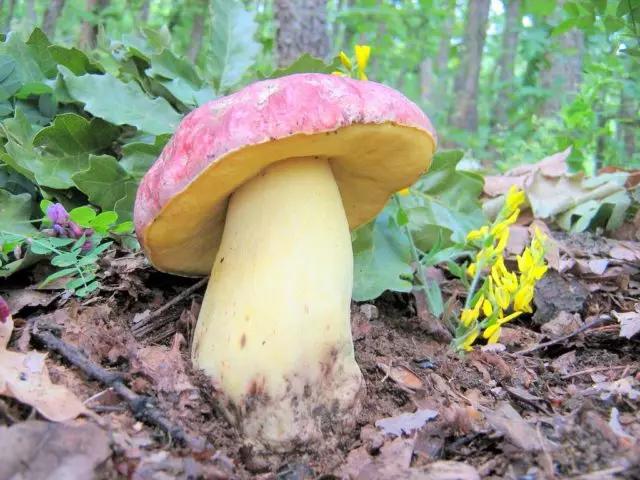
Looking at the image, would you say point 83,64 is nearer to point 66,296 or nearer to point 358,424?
point 66,296

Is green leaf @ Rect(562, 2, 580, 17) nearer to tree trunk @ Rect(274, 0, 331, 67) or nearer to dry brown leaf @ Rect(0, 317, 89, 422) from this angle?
tree trunk @ Rect(274, 0, 331, 67)

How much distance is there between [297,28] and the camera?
15.5 ft

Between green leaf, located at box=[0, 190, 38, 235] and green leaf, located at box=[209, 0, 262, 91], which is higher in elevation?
green leaf, located at box=[209, 0, 262, 91]

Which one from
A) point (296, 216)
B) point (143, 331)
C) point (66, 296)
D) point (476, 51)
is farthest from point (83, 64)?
point (476, 51)

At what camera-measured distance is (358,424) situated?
Answer: 1.65 metres

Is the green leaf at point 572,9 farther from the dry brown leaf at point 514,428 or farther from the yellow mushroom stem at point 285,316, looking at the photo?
the dry brown leaf at point 514,428

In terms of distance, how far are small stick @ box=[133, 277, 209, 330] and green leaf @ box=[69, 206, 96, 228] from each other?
0.40m

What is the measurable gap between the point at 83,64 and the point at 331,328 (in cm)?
204

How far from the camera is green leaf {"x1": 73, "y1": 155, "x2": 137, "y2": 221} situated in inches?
87.6

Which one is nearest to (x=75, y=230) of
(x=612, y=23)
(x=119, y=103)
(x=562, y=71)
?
(x=119, y=103)

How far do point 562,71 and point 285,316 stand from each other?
9353 millimetres

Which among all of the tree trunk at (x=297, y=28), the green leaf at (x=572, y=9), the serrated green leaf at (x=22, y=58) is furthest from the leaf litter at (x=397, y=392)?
the tree trunk at (x=297, y=28)

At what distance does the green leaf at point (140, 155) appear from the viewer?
2.37m

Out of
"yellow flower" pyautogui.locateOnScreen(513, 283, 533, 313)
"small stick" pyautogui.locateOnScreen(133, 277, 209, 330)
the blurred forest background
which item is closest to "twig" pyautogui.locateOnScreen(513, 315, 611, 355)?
"yellow flower" pyautogui.locateOnScreen(513, 283, 533, 313)
